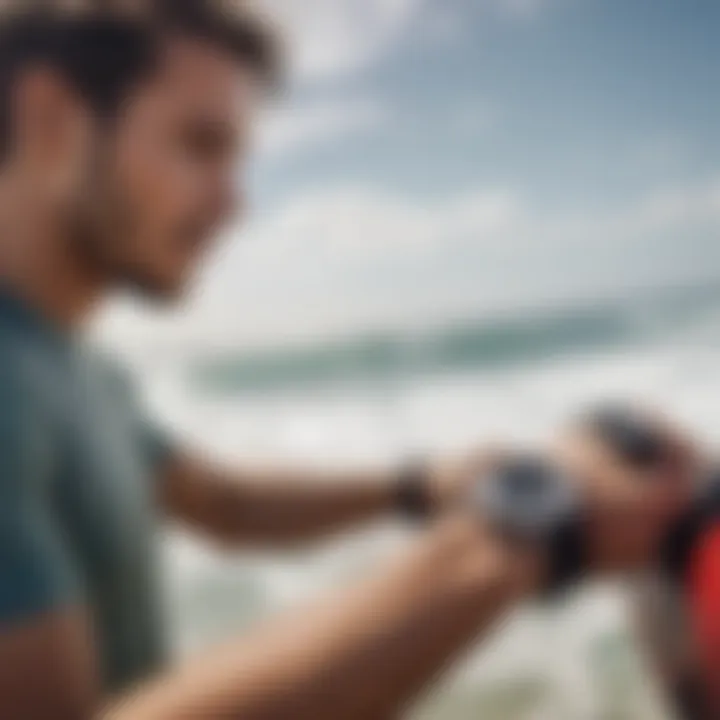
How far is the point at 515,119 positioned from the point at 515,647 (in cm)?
38

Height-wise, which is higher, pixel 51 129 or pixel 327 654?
pixel 51 129

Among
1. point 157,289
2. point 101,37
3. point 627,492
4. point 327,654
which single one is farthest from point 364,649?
point 101,37

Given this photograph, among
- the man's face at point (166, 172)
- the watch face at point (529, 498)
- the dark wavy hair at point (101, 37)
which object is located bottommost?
the watch face at point (529, 498)

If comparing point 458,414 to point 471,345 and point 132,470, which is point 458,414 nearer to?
point 471,345

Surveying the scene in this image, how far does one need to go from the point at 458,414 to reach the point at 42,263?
1.06 ft

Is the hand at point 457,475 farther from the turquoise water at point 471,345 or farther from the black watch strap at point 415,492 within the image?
the turquoise water at point 471,345

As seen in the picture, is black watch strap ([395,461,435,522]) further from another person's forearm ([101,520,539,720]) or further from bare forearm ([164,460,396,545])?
another person's forearm ([101,520,539,720])

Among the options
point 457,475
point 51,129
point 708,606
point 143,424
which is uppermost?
point 51,129

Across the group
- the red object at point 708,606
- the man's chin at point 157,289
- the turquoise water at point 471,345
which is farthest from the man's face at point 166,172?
the red object at point 708,606

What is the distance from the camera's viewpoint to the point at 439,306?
91 centimetres

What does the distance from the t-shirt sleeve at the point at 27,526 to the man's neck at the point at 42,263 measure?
0.29ft

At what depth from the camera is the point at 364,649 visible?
576 millimetres

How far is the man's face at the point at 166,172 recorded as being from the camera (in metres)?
0.73

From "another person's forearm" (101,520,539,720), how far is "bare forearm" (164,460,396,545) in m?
0.24
